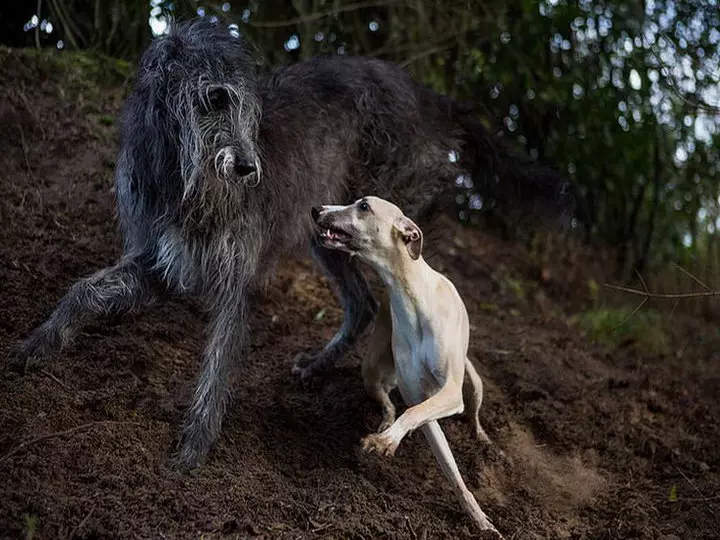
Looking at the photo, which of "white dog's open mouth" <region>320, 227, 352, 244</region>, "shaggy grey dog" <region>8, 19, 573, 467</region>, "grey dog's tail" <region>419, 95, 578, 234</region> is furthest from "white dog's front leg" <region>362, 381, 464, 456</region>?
"grey dog's tail" <region>419, 95, 578, 234</region>

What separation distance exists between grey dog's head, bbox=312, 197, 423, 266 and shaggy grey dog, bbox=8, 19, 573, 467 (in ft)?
1.51

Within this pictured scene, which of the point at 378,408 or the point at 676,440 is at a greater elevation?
the point at 378,408

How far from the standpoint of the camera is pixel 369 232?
15.1 ft

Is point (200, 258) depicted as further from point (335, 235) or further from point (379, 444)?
point (379, 444)

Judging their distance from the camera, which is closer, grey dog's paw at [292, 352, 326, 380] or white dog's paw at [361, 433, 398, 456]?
white dog's paw at [361, 433, 398, 456]

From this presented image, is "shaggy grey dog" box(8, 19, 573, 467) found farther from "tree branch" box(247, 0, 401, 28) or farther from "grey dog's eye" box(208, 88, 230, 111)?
"tree branch" box(247, 0, 401, 28)

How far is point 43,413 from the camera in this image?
173 inches

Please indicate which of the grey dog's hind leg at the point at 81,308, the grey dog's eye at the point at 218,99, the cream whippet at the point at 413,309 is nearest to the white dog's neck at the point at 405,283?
the cream whippet at the point at 413,309

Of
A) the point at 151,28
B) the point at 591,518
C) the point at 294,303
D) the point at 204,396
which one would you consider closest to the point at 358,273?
the point at 294,303

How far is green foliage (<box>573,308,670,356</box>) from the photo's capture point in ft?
25.3

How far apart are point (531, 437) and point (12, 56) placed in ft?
14.7

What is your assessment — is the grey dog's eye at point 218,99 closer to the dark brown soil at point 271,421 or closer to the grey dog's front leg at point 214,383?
the grey dog's front leg at point 214,383

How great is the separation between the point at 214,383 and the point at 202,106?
1.36 meters

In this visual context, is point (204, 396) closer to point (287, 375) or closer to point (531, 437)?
point (287, 375)
